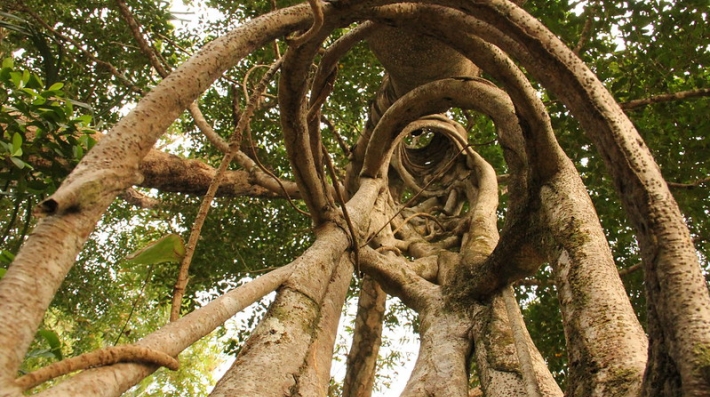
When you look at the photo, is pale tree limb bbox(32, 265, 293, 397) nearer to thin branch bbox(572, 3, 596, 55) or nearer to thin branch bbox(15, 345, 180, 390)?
thin branch bbox(15, 345, 180, 390)

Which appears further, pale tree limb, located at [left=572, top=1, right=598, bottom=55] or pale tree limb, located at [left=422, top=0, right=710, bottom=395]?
pale tree limb, located at [left=572, top=1, right=598, bottom=55]

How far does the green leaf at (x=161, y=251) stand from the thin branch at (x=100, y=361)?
0.86 ft

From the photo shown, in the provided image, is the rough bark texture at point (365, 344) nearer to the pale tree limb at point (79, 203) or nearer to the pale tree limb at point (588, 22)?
the pale tree limb at point (588, 22)

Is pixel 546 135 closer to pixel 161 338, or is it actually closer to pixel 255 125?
pixel 161 338

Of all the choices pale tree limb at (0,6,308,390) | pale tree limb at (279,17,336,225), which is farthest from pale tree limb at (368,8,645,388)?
pale tree limb at (0,6,308,390)

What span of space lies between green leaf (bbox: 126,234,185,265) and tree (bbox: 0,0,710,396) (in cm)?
3

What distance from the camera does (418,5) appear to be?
2.06 metres

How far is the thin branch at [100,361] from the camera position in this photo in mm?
899

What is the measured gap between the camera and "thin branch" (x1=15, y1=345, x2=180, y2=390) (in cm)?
90

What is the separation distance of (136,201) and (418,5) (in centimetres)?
505

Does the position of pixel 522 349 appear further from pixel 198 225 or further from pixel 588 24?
pixel 588 24

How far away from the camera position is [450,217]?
460 centimetres

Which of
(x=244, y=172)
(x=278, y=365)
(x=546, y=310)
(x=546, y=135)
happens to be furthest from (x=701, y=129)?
(x=244, y=172)

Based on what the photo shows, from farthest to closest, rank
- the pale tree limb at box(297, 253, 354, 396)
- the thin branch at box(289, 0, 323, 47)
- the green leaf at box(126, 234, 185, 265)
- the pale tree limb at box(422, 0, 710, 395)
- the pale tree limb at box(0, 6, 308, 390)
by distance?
the pale tree limb at box(297, 253, 354, 396)
the thin branch at box(289, 0, 323, 47)
the green leaf at box(126, 234, 185, 265)
the pale tree limb at box(422, 0, 710, 395)
the pale tree limb at box(0, 6, 308, 390)
